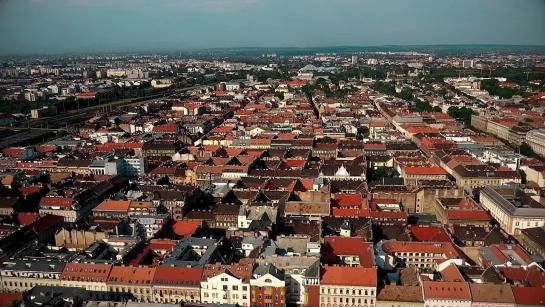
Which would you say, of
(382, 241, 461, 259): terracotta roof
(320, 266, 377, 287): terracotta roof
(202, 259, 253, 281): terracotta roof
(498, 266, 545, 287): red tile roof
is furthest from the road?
(498, 266, 545, 287): red tile roof

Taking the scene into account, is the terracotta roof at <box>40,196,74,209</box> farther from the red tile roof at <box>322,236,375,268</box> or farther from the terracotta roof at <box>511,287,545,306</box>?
the terracotta roof at <box>511,287,545,306</box>

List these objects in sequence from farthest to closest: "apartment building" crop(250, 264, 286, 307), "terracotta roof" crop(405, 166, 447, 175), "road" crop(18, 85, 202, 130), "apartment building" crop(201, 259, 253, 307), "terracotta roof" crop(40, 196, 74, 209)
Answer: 1. "road" crop(18, 85, 202, 130)
2. "terracotta roof" crop(405, 166, 447, 175)
3. "terracotta roof" crop(40, 196, 74, 209)
4. "apartment building" crop(201, 259, 253, 307)
5. "apartment building" crop(250, 264, 286, 307)

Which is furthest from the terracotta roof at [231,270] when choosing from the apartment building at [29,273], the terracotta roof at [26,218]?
the terracotta roof at [26,218]

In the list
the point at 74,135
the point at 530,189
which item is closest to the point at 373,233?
the point at 530,189

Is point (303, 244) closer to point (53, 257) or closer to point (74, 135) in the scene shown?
point (53, 257)

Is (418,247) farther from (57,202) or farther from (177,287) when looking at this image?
(57,202)

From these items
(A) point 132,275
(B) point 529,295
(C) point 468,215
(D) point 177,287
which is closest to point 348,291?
(B) point 529,295

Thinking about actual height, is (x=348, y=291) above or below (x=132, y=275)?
below

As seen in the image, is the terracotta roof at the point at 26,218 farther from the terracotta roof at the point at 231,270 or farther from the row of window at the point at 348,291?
the row of window at the point at 348,291
